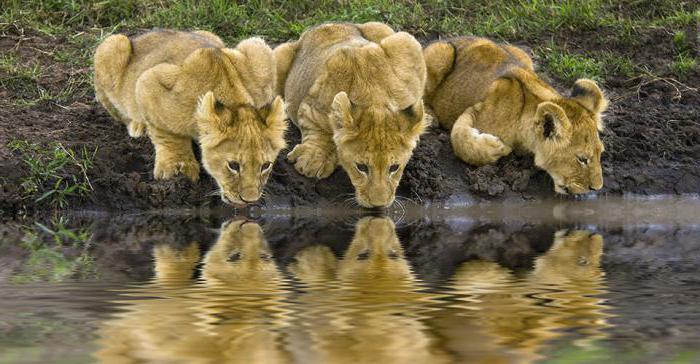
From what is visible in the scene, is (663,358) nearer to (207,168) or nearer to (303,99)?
(207,168)

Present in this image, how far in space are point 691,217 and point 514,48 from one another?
8.21 feet

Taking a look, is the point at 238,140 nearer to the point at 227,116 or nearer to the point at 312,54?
the point at 227,116

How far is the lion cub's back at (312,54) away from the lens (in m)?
10.2

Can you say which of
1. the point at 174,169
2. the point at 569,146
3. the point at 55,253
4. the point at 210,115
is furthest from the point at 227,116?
the point at 569,146

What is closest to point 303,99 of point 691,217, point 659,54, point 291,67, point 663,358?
point 291,67

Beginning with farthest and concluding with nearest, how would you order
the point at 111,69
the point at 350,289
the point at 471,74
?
the point at 471,74 < the point at 111,69 < the point at 350,289

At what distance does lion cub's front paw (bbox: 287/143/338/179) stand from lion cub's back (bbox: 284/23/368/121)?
513mm

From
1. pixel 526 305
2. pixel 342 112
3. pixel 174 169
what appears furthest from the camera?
pixel 174 169

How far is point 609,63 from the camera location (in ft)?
38.8

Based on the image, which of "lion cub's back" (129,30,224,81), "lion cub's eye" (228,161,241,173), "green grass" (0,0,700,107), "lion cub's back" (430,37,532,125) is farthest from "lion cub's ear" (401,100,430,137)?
"green grass" (0,0,700,107)

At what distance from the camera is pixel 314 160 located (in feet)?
31.6

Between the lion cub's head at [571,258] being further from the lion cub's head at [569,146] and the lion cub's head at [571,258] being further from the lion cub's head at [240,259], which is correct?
the lion cub's head at [240,259]

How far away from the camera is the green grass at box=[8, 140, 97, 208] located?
9.13m

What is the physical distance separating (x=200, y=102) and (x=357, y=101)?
1.17 meters
